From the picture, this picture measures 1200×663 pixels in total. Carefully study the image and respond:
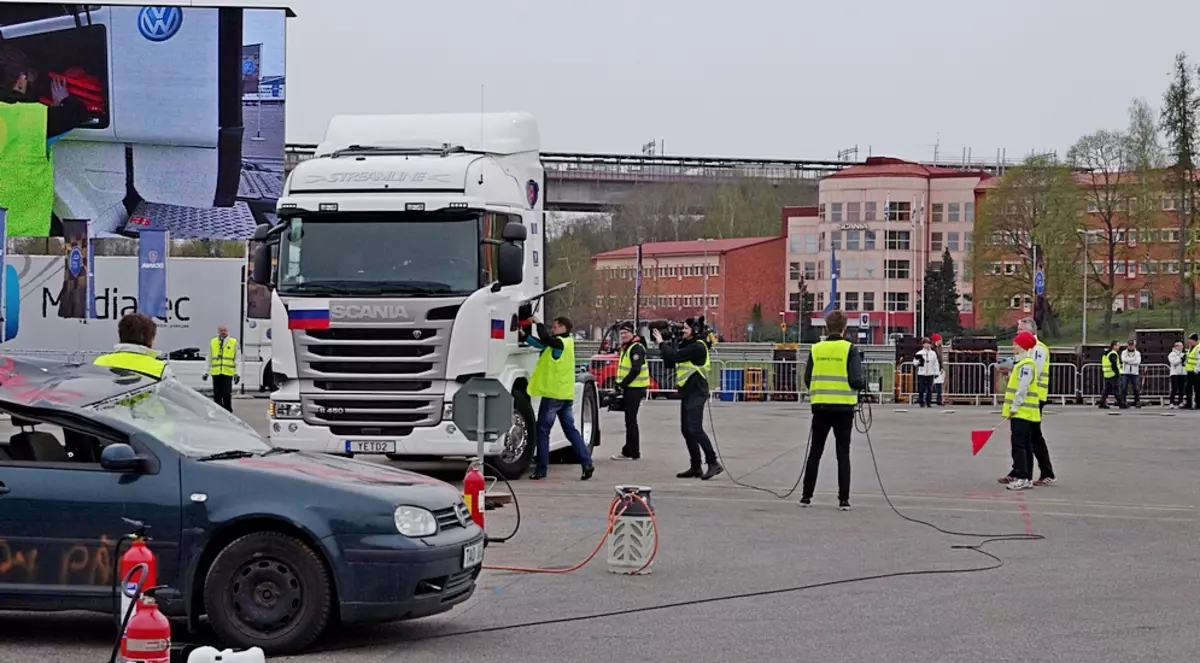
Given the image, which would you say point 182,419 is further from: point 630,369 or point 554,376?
point 630,369

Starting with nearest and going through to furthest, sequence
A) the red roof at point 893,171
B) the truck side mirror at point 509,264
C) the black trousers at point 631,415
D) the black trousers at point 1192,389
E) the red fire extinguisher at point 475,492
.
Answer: the red fire extinguisher at point 475,492 < the truck side mirror at point 509,264 < the black trousers at point 631,415 < the black trousers at point 1192,389 < the red roof at point 893,171

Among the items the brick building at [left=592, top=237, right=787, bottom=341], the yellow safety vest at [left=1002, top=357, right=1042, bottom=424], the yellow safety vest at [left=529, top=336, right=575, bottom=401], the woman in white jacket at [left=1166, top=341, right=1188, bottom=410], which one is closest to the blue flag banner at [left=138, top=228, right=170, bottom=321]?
the yellow safety vest at [left=529, top=336, right=575, bottom=401]

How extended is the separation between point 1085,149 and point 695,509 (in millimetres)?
81593

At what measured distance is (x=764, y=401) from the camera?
144 ft

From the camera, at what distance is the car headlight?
7844 millimetres

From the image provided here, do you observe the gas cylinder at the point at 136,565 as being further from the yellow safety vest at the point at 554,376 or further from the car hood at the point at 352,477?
the yellow safety vest at the point at 554,376

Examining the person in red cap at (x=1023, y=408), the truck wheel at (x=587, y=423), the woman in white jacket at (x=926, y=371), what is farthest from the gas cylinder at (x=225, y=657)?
the woman in white jacket at (x=926, y=371)

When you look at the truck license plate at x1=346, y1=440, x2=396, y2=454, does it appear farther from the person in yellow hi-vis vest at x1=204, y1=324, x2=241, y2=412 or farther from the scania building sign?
the person in yellow hi-vis vest at x1=204, y1=324, x2=241, y2=412

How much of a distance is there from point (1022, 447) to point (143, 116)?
23570 millimetres

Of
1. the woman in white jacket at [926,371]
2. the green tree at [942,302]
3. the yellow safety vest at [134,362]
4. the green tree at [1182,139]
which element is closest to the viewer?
the yellow safety vest at [134,362]

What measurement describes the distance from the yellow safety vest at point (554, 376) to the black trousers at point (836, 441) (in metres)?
3.07

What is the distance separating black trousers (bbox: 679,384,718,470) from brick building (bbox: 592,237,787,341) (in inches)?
3557

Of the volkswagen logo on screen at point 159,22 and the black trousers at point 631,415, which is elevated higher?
the volkswagen logo on screen at point 159,22

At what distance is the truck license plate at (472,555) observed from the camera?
8136mm
